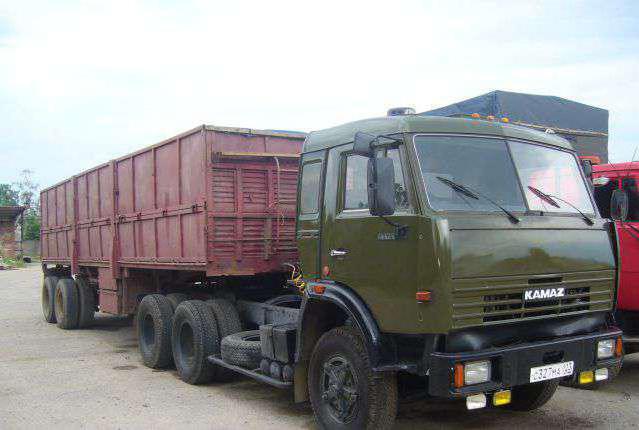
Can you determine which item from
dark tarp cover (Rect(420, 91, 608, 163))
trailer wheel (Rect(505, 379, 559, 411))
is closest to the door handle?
trailer wheel (Rect(505, 379, 559, 411))

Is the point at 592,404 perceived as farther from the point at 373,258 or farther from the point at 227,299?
the point at 227,299

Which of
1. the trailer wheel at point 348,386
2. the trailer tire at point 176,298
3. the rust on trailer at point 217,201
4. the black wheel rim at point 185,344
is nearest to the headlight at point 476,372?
the trailer wheel at point 348,386

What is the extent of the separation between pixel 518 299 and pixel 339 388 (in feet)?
5.32

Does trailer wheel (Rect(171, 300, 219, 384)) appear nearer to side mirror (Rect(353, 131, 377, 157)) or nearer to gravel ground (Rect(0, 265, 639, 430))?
gravel ground (Rect(0, 265, 639, 430))

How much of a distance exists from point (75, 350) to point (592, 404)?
7705 millimetres

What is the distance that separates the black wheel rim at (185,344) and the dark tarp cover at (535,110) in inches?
164

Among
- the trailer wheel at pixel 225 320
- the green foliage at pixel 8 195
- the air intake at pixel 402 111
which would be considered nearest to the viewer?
the air intake at pixel 402 111

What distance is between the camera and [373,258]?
491 cm

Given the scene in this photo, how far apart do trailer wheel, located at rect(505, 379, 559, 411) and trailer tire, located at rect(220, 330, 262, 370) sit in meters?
2.55

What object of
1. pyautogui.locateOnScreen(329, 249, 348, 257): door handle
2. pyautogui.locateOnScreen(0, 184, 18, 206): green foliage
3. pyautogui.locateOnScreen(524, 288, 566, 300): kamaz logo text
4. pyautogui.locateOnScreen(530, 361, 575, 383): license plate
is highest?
pyautogui.locateOnScreen(0, 184, 18, 206): green foliage

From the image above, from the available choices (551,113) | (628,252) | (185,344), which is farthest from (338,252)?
(551,113)

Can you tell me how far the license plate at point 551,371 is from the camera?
180 inches

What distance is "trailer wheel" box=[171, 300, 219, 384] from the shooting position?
7.34 metres

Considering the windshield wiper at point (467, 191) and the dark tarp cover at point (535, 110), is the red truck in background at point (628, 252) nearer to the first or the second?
the dark tarp cover at point (535, 110)
